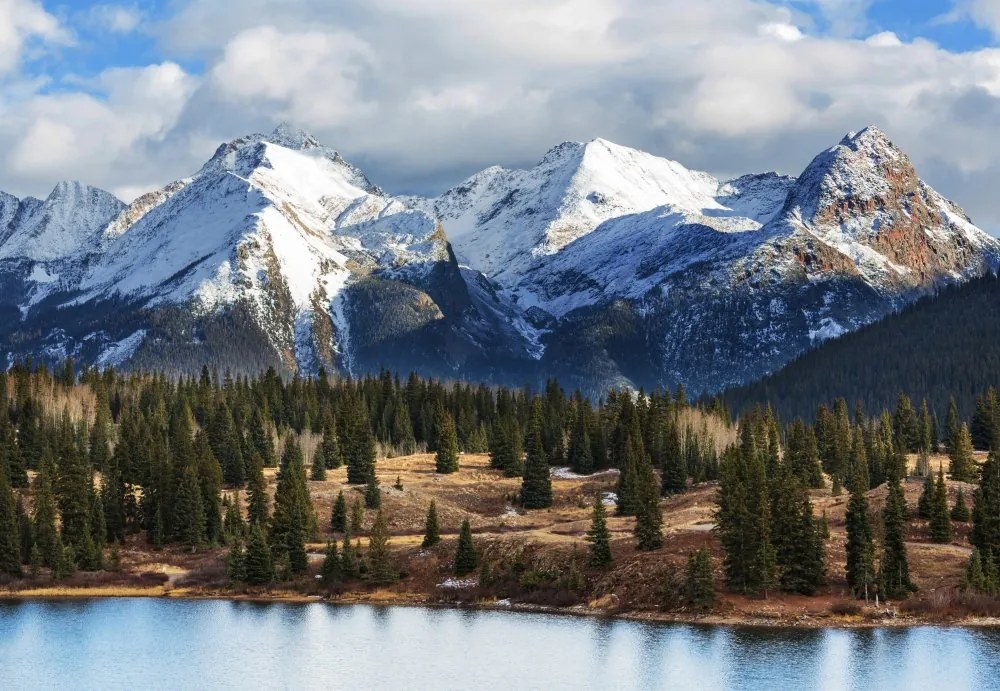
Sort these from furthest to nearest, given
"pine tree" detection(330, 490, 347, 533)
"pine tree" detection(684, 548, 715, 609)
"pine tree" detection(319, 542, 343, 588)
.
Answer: "pine tree" detection(330, 490, 347, 533), "pine tree" detection(319, 542, 343, 588), "pine tree" detection(684, 548, 715, 609)

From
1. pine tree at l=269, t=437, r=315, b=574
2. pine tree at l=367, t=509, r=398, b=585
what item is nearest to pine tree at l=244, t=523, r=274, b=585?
pine tree at l=269, t=437, r=315, b=574

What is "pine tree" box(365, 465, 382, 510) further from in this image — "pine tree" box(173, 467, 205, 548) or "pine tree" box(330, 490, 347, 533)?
"pine tree" box(173, 467, 205, 548)

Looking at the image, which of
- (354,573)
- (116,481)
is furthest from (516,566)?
(116,481)

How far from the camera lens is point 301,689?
352ft

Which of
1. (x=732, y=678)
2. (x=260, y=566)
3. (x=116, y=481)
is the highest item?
(x=116, y=481)

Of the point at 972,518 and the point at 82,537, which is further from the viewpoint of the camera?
the point at 82,537

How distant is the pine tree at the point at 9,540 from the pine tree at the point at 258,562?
85.6 ft

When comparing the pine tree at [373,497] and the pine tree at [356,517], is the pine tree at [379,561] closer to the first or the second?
the pine tree at [356,517]

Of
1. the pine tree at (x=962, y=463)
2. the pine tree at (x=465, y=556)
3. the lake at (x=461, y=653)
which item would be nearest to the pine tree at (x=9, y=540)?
the lake at (x=461, y=653)

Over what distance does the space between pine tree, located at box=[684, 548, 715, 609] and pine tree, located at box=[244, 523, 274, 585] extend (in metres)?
46.3

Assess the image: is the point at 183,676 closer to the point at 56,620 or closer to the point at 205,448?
the point at 56,620

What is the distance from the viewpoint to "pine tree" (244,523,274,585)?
510 feet

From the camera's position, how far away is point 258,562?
15562 centimetres

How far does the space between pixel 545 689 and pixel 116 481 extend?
306ft
